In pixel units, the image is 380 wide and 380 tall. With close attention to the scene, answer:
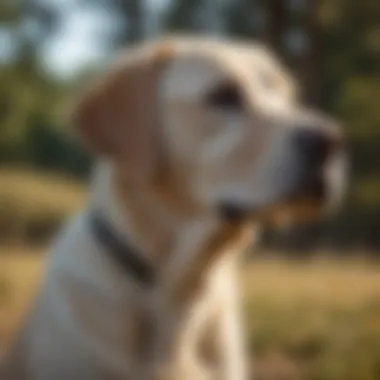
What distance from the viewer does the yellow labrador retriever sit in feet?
3.59

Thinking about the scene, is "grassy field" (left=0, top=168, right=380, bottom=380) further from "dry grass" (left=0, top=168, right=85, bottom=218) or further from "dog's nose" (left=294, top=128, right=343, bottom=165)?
"dog's nose" (left=294, top=128, right=343, bottom=165)

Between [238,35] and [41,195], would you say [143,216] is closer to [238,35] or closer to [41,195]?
[41,195]

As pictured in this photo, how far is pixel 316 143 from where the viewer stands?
1022mm

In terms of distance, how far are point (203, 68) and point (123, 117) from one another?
0.12 meters

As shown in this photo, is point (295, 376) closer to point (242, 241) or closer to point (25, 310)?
point (242, 241)

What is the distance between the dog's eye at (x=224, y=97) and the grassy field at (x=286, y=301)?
11.5 inches

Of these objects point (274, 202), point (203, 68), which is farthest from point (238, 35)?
point (274, 202)

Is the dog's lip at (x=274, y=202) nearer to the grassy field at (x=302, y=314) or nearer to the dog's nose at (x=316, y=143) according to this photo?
the dog's nose at (x=316, y=143)

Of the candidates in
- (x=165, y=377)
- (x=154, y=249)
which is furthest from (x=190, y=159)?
(x=165, y=377)

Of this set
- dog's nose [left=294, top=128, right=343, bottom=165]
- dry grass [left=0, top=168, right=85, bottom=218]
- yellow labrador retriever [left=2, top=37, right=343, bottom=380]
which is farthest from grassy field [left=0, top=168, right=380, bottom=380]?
dog's nose [left=294, top=128, right=343, bottom=165]

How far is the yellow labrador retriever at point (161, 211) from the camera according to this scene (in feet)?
3.59

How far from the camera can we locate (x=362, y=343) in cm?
138

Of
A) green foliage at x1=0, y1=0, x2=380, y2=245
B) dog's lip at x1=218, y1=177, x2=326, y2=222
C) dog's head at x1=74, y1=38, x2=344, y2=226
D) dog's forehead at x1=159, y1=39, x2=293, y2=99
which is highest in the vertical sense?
green foliage at x1=0, y1=0, x2=380, y2=245

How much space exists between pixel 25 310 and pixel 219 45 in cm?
47
